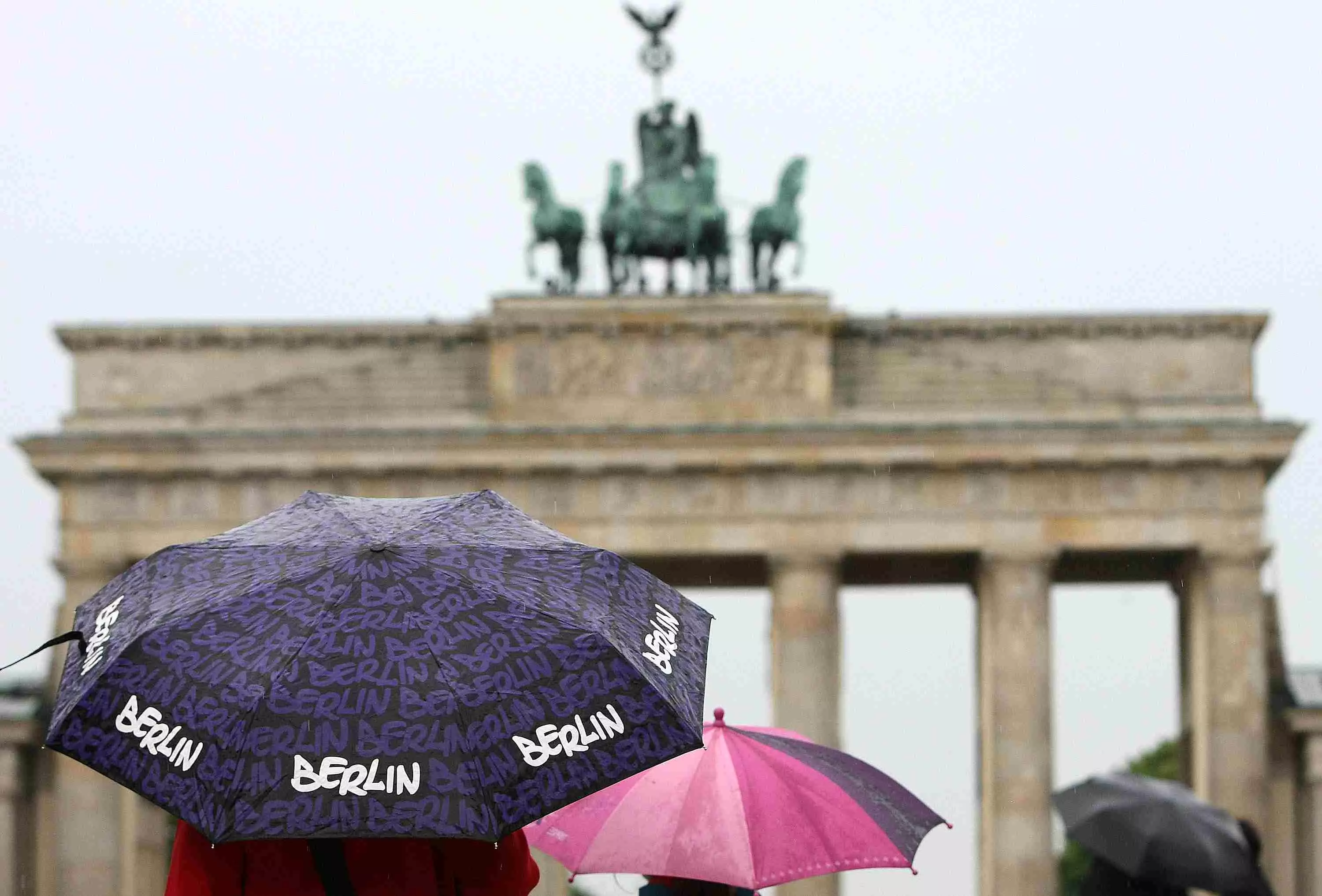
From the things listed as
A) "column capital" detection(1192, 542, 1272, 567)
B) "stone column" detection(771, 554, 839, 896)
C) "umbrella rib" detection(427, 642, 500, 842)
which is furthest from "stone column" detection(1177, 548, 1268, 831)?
"umbrella rib" detection(427, 642, 500, 842)

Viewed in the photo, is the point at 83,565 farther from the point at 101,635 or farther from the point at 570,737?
the point at 570,737

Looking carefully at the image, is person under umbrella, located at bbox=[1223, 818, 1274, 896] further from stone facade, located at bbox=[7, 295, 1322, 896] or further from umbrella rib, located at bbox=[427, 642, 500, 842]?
stone facade, located at bbox=[7, 295, 1322, 896]

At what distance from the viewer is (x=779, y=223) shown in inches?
1960

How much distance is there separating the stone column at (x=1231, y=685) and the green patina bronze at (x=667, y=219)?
1080 centimetres

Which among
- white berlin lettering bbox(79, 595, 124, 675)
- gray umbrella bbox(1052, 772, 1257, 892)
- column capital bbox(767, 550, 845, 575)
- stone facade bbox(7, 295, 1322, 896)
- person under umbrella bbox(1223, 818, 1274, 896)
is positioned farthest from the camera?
column capital bbox(767, 550, 845, 575)

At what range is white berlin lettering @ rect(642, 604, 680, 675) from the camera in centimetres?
775

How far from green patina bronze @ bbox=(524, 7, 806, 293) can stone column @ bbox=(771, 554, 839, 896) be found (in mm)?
6015

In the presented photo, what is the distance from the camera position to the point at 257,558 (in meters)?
7.74

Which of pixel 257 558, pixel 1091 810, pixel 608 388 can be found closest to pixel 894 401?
pixel 608 388

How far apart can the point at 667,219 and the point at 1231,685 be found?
1443 cm

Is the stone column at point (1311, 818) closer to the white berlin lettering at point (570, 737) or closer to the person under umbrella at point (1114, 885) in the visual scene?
the person under umbrella at point (1114, 885)

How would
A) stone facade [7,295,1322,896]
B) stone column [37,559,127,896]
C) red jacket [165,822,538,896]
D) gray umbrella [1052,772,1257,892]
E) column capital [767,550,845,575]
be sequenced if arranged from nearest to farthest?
red jacket [165,822,538,896] → gray umbrella [1052,772,1257,892] → stone column [37,559,127,896] → stone facade [7,295,1322,896] → column capital [767,550,845,575]

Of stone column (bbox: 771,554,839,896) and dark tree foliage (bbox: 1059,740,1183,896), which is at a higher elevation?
stone column (bbox: 771,554,839,896)

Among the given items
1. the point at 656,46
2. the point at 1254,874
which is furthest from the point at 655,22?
the point at 1254,874
